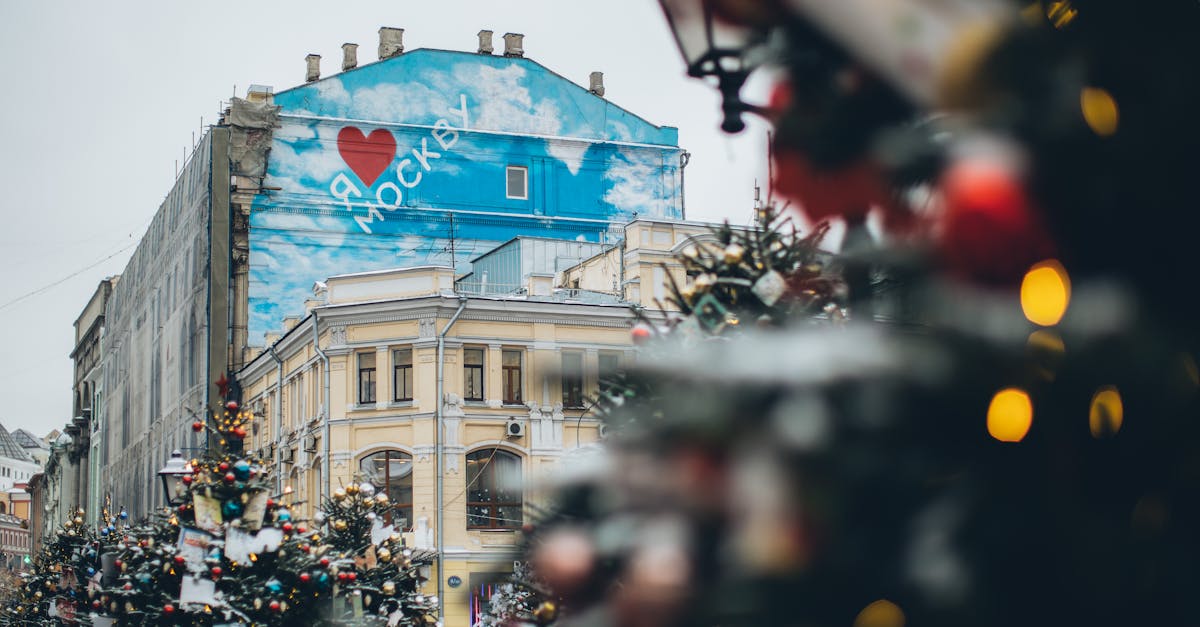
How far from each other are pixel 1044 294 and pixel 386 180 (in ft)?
141

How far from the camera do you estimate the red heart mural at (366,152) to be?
44.1 metres

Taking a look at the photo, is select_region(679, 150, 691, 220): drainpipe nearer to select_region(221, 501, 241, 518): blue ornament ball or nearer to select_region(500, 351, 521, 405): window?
select_region(500, 351, 521, 405): window

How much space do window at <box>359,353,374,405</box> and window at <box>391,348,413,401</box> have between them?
59cm

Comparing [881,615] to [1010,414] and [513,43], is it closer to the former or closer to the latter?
[1010,414]

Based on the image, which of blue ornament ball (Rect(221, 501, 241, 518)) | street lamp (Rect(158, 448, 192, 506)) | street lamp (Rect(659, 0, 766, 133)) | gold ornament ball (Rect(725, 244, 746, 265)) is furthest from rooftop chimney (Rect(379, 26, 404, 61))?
street lamp (Rect(659, 0, 766, 133))

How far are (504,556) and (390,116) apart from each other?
42641 mm

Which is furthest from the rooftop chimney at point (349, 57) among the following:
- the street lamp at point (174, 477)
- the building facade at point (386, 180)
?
the street lamp at point (174, 477)

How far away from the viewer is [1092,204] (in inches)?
84.7

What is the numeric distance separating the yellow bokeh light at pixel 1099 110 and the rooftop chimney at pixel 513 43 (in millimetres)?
44992

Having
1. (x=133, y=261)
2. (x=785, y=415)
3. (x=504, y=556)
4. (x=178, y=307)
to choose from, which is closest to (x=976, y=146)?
(x=785, y=415)

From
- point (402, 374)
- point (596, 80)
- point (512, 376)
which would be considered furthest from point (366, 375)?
point (596, 80)

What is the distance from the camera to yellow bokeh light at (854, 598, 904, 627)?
209 cm

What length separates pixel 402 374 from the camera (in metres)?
35.5

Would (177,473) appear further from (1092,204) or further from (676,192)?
(676,192)
